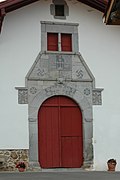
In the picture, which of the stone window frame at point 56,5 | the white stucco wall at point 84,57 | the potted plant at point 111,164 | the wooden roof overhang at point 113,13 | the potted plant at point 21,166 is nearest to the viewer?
the wooden roof overhang at point 113,13

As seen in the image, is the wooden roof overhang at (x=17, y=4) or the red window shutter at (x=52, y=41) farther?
the red window shutter at (x=52, y=41)

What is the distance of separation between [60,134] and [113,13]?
865 centimetres

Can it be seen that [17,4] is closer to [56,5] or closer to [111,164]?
[56,5]

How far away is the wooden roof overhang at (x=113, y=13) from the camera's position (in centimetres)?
910

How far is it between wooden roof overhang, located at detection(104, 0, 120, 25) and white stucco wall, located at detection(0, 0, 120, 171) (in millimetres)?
7840

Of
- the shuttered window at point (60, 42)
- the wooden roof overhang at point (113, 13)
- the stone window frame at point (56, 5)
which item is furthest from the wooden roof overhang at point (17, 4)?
the wooden roof overhang at point (113, 13)

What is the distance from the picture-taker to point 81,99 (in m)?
17.8

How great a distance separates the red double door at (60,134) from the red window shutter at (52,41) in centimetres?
174

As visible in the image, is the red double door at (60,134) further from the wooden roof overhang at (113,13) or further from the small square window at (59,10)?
the wooden roof overhang at (113,13)

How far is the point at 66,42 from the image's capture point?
18047mm

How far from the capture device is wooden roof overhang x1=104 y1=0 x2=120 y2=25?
9102 millimetres

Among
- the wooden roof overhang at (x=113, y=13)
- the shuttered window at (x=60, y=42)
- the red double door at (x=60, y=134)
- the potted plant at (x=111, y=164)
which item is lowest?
the potted plant at (x=111, y=164)

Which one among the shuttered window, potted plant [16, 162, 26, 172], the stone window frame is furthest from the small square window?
potted plant [16, 162, 26, 172]

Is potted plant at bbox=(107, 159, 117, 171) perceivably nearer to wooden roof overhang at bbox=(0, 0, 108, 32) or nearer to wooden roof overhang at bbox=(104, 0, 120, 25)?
wooden roof overhang at bbox=(0, 0, 108, 32)
